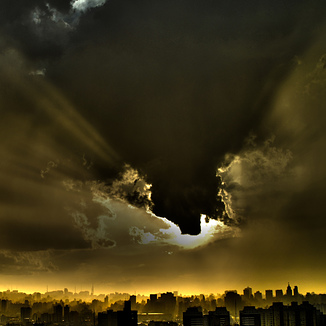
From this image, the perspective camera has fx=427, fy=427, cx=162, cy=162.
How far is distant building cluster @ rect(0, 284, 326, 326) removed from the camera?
1639 centimetres

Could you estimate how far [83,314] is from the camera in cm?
2373

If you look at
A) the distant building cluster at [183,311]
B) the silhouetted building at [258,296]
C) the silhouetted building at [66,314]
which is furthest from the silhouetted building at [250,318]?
the silhouetted building at [66,314]

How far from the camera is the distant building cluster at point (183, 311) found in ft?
53.8

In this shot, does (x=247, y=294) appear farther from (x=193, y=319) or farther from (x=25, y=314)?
(x=25, y=314)

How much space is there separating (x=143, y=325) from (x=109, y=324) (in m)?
1.94

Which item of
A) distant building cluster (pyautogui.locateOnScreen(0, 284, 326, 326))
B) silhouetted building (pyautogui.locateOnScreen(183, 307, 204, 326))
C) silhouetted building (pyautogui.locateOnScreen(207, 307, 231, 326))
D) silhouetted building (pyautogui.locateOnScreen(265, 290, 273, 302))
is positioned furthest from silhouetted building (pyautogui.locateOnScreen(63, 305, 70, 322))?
silhouetted building (pyautogui.locateOnScreen(265, 290, 273, 302))

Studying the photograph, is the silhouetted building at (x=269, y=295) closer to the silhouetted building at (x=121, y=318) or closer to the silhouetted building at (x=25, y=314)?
the silhouetted building at (x=121, y=318)

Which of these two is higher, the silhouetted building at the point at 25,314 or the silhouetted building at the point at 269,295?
the silhouetted building at the point at 269,295

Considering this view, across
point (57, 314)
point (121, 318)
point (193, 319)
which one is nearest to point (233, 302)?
point (193, 319)

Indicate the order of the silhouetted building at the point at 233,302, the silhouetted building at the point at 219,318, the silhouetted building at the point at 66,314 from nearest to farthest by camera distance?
the silhouetted building at the point at 219,318
the silhouetted building at the point at 233,302
the silhouetted building at the point at 66,314

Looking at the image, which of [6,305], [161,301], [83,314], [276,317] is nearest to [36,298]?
[6,305]

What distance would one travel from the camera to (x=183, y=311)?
22.1m

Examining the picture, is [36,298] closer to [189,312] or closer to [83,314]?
[83,314]

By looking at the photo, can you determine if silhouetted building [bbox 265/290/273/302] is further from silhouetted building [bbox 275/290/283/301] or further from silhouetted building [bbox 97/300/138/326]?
silhouetted building [bbox 97/300/138/326]
